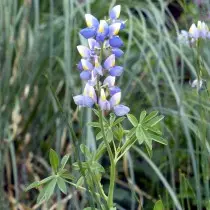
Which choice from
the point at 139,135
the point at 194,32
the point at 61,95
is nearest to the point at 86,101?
the point at 139,135

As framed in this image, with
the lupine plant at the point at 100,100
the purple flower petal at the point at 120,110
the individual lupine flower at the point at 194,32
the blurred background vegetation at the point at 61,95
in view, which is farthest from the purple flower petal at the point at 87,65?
the blurred background vegetation at the point at 61,95

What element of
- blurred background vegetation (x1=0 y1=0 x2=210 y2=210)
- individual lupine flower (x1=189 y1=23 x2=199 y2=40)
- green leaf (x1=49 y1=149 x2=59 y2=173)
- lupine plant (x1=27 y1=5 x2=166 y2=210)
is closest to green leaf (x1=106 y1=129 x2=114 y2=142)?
lupine plant (x1=27 y1=5 x2=166 y2=210)

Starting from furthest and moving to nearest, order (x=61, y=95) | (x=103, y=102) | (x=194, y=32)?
(x=61, y=95) < (x=194, y=32) < (x=103, y=102)

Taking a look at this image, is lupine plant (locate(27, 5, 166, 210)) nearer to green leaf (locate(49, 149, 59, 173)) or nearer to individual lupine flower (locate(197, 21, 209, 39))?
green leaf (locate(49, 149, 59, 173))

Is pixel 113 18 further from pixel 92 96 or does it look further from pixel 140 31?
pixel 140 31

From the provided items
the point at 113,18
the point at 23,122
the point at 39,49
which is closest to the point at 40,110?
the point at 23,122

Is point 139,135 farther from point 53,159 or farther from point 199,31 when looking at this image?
point 199,31

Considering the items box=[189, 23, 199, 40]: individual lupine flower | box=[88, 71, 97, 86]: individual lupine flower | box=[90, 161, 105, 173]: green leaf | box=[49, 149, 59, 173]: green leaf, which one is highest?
box=[189, 23, 199, 40]: individual lupine flower

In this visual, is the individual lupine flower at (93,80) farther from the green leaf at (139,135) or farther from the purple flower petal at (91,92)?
the green leaf at (139,135)

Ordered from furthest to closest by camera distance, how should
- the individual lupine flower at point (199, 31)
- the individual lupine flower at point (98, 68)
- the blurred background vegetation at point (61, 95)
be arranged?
the blurred background vegetation at point (61, 95) < the individual lupine flower at point (199, 31) < the individual lupine flower at point (98, 68)

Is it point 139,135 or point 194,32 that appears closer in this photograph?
point 139,135

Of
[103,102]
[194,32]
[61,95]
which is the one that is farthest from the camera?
[61,95]
